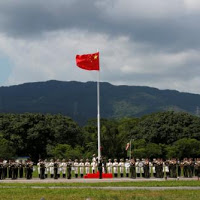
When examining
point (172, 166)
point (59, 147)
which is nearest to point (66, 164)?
point (172, 166)

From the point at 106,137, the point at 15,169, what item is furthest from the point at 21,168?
the point at 106,137

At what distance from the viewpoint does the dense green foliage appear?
3231 inches

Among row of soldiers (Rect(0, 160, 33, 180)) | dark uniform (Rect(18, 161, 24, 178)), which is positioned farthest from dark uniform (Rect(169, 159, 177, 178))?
dark uniform (Rect(18, 161, 24, 178))

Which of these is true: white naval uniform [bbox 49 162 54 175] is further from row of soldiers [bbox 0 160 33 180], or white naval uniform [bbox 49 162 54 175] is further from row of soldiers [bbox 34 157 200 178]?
row of soldiers [bbox 0 160 33 180]

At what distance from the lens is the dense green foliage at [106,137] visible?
82062 mm

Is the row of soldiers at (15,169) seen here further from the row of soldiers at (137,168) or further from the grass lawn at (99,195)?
the grass lawn at (99,195)

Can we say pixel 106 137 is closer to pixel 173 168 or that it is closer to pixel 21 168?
pixel 21 168

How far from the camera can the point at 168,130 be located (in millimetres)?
92188

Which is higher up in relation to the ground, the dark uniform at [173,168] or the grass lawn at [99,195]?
the dark uniform at [173,168]

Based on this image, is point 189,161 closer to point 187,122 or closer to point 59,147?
point 59,147

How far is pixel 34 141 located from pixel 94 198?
76.6m

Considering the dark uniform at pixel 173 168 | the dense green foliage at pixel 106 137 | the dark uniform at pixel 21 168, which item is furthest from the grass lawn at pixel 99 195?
the dense green foliage at pixel 106 137

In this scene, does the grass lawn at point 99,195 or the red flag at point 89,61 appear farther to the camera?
the red flag at point 89,61

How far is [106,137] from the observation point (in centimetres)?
8581
